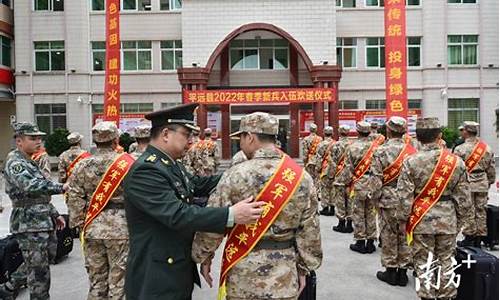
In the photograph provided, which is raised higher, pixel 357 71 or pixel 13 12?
pixel 13 12

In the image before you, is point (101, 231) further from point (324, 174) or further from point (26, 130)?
point (324, 174)

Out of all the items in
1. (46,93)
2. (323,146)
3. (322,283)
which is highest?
(46,93)

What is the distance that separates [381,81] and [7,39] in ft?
53.0

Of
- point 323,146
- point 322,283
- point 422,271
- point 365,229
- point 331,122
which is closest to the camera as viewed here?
point 422,271

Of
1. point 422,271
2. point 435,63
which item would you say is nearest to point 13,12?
point 435,63

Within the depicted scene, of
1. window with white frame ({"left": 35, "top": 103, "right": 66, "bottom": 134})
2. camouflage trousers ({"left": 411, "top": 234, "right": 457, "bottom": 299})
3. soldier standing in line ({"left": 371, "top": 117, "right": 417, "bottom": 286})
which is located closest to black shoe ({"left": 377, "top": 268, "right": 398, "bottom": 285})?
soldier standing in line ({"left": 371, "top": 117, "right": 417, "bottom": 286})

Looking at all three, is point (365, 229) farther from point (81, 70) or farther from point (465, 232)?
point (81, 70)

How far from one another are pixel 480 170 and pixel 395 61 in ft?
16.0

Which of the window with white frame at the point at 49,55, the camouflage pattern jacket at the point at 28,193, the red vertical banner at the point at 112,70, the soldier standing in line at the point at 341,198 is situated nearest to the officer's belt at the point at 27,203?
the camouflage pattern jacket at the point at 28,193

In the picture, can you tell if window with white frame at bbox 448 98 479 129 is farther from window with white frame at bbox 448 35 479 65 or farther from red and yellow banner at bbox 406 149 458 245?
red and yellow banner at bbox 406 149 458 245

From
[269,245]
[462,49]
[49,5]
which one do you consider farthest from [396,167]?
[49,5]

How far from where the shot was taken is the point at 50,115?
65.0 feet

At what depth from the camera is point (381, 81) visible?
771 inches

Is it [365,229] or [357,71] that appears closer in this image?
[365,229]
